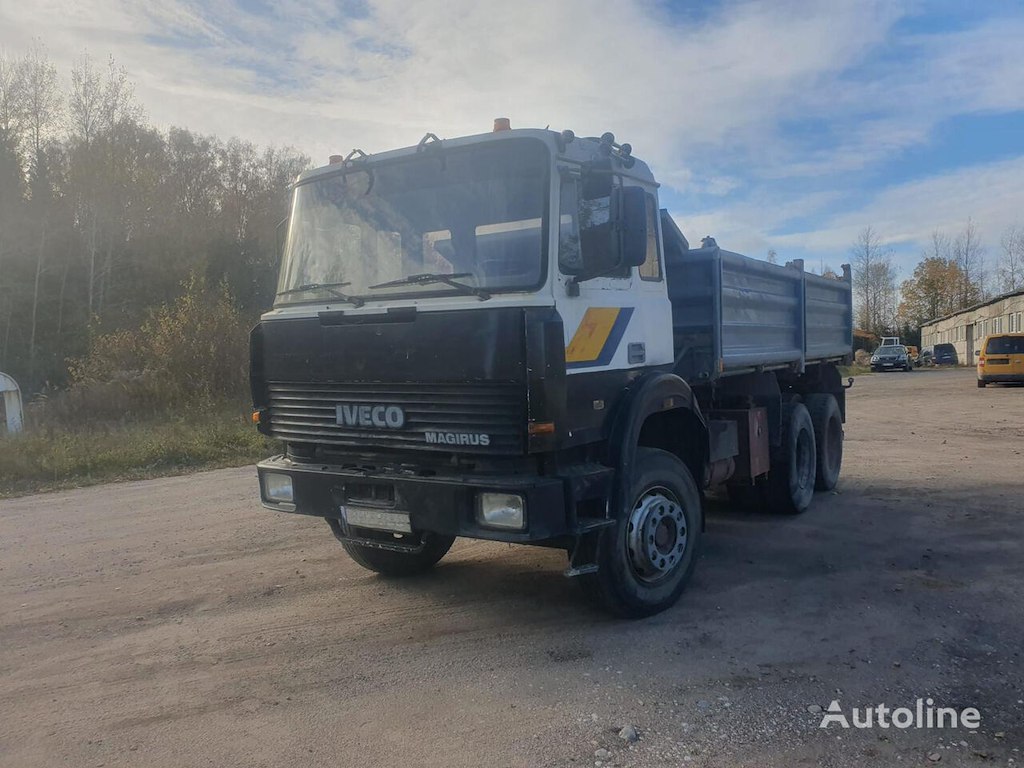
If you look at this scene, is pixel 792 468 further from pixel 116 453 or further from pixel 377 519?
pixel 116 453

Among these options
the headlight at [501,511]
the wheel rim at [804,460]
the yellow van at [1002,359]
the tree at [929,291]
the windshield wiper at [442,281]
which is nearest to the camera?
the headlight at [501,511]

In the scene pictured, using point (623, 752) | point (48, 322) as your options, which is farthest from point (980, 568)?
point (48, 322)

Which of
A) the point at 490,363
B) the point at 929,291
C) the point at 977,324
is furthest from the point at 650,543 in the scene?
the point at 929,291

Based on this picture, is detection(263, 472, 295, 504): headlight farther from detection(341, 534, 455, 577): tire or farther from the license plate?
detection(341, 534, 455, 577): tire

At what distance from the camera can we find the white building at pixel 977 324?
146 feet

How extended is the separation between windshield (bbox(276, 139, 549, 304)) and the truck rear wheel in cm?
201

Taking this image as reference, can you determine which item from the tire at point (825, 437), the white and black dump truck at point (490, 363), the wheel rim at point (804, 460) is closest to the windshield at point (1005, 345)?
the tire at point (825, 437)

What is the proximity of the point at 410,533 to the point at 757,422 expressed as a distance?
356 centimetres

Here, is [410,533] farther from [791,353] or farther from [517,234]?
[791,353]

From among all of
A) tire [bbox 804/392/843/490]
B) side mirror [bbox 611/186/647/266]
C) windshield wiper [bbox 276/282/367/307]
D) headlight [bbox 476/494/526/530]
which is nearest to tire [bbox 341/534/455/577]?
headlight [bbox 476/494/526/530]

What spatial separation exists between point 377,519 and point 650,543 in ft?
5.54

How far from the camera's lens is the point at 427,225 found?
4672mm

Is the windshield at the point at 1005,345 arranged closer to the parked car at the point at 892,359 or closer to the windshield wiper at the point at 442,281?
the parked car at the point at 892,359

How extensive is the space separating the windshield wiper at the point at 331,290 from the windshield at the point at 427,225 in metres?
0.01
